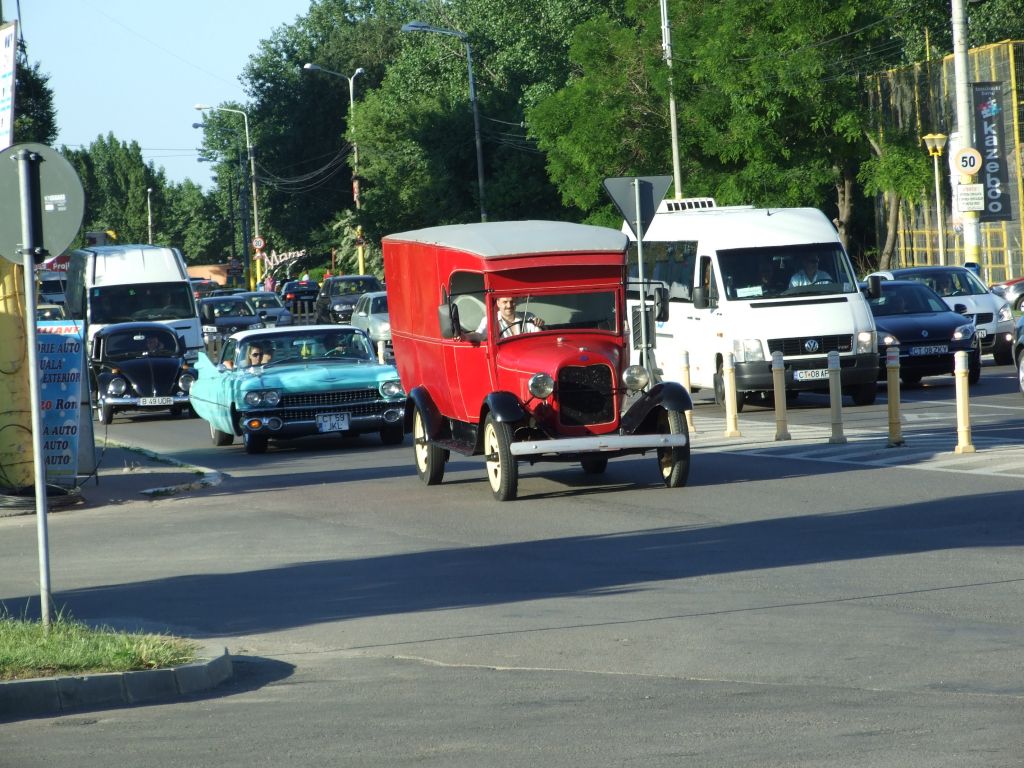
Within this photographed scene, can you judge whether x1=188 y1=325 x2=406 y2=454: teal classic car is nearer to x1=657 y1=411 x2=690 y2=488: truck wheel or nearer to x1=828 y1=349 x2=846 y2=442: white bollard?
x1=828 y1=349 x2=846 y2=442: white bollard

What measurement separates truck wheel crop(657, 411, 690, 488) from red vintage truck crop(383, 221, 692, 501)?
12mm

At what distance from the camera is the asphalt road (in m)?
6.53

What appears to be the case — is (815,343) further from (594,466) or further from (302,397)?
(302,397)

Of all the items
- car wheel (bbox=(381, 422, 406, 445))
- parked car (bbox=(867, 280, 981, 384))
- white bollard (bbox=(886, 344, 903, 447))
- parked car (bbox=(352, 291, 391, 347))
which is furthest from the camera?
parked car (bbox=(352, 291, 391, 347))

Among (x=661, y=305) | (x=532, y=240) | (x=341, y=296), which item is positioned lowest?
(x=661, y=305)

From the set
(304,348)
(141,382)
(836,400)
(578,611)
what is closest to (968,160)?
(836,400)

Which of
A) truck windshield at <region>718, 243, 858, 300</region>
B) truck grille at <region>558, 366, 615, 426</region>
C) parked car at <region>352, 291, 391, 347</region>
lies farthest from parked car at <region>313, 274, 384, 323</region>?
truck grille at <region>558, 366, 615, 426</region>

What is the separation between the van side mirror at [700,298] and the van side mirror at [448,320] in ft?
27.2

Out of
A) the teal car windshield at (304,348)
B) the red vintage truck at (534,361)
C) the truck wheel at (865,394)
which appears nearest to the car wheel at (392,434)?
the teal car windshield at (304,348)

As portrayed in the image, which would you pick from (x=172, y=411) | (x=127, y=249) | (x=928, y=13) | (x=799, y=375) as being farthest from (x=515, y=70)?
(x=799, y=375)

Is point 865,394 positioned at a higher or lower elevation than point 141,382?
lower

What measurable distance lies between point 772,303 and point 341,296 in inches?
1373

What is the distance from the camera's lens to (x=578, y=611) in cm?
952

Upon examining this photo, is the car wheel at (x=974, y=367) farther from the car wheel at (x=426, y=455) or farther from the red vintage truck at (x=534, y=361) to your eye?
the car wheel at (x=426, y=455)
